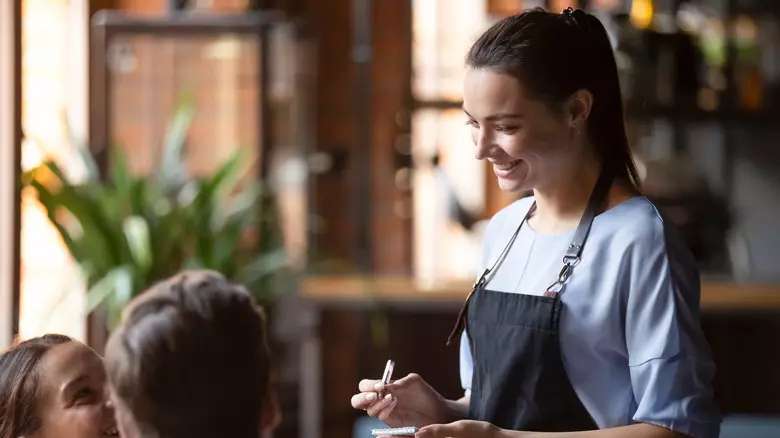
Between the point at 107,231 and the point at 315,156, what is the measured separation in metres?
1.60

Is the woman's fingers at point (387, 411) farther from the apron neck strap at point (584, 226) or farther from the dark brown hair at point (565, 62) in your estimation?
the dark brown hair at point (565, 62)

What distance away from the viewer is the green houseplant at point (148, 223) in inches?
108

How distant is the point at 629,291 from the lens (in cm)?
103

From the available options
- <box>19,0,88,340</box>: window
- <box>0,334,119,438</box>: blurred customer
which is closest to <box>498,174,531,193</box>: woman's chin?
<box>0,334,119,438</box>: blurred customer

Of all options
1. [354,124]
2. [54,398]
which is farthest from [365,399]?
[354,124]

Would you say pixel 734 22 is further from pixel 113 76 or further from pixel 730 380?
pixel 113 76

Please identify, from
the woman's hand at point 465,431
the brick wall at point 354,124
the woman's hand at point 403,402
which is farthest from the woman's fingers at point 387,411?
the brick wall at point 354,124

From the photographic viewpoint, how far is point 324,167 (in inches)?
170

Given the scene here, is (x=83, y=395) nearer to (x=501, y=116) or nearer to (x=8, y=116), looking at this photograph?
(x=501, y=116)

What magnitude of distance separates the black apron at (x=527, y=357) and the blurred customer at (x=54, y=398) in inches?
16.1

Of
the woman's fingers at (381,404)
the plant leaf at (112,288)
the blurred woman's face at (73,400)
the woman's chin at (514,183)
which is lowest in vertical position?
the plant leaf at (112,288)

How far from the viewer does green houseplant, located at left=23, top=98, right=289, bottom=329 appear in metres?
2.75

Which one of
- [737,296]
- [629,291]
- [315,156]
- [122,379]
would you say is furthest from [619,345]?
[315,156]

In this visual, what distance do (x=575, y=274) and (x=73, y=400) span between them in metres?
0.56
